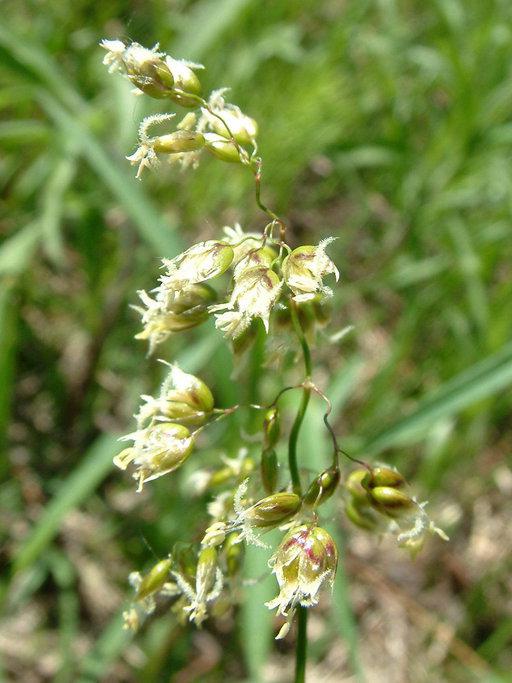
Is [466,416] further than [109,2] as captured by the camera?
No

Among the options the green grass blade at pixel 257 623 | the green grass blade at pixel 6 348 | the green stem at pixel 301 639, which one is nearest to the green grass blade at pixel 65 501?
the green grass blade at pixel 6 348

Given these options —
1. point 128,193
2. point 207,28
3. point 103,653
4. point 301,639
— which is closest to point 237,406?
point 301,639

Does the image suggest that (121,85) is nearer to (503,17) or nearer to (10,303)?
(10,303)

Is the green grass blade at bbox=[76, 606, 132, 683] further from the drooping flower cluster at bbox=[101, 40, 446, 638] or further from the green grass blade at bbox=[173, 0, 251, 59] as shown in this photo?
the green grass blade at bbox=[173, 0, 251, 59]

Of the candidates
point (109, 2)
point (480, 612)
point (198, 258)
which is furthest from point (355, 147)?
point (198, 258)

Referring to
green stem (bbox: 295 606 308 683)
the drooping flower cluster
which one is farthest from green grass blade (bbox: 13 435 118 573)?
green stem (bbox: 295 606 308 683)
